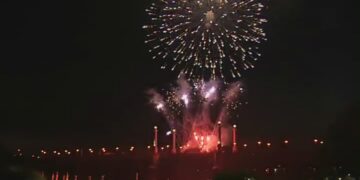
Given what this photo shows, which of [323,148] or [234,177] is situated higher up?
[323,148]

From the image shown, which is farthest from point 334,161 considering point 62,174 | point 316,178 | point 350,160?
point 62,174

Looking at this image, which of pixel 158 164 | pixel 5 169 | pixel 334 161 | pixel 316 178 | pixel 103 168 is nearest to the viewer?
pixel 5 169

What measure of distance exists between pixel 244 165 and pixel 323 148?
583 inches

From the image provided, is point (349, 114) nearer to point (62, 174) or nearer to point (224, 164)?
point (224, 164)

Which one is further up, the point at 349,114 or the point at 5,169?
the point at 349,114

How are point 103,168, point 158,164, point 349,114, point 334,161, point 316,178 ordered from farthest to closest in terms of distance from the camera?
1. point 103,168
2. point 158,164
3. point 349,114
4. point 334,161
5. point 316,178

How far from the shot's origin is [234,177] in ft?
63.4

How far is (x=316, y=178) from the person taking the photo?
35375 mm

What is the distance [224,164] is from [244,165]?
2076 millimetres

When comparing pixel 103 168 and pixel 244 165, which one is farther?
pixel 103 168

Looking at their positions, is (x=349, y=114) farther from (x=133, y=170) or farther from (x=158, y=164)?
(x=133, y=170)

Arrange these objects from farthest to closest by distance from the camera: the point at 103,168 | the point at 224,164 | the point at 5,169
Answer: the point at 103,168 → the point at 224,164 → the point at 5,169

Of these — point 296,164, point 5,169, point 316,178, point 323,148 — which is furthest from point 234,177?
point 296,164

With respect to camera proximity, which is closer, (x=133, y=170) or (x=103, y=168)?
(x=133, y=170)
